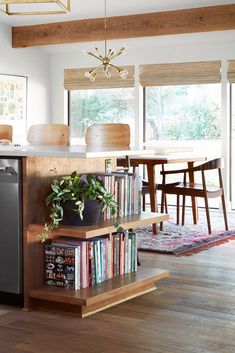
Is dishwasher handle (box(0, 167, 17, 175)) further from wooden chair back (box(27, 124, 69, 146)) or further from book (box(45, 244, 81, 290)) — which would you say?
wooden chair back (box(27, 124, 69, 146))

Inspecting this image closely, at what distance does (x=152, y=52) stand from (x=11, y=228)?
5.29 metres

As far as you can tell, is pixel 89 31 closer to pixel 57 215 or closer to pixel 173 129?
pixel 173 129

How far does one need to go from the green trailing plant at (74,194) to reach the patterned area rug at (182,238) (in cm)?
168

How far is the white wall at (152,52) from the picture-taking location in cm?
803

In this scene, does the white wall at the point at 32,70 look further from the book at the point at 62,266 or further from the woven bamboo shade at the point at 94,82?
the book at the point at 62,266

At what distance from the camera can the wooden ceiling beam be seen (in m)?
7.24

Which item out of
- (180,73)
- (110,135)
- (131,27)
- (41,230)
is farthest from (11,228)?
(180,73)

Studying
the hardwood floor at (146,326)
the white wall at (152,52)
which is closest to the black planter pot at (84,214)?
the hardwood floor at (146,326)

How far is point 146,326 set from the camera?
3363mm

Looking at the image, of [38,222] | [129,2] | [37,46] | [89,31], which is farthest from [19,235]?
[37,46]

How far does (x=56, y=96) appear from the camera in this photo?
9.43m

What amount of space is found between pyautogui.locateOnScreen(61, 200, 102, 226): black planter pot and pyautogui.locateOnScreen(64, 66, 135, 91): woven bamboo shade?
5207 mm

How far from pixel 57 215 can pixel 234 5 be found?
4264mm

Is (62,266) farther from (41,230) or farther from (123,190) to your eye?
(123,190)
